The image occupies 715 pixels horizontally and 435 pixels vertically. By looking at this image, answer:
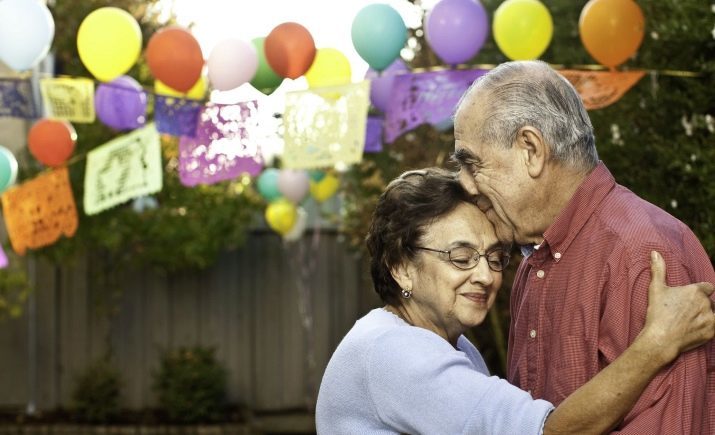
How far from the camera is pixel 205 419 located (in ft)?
32.2

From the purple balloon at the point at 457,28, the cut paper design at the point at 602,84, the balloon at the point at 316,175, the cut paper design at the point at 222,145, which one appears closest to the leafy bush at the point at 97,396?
the balloon at the point at 316,175

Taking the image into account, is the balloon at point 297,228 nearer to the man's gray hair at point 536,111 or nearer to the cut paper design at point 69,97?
the cut paper design at point 69,97

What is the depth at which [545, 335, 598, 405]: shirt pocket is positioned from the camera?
220 cm

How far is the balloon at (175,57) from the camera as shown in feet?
17.3

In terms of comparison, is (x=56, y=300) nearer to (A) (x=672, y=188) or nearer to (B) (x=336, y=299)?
(B) (x=336, y=299)

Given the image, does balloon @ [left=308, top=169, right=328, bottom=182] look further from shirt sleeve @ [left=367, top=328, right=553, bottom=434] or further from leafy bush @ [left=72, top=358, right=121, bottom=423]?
shirt sleeve @ [left=367, top=328, right=553, bottom=434]

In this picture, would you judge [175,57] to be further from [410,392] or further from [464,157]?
[410,392]

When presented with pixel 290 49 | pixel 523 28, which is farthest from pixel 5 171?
pixel 523 28

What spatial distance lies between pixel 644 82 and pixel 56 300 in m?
7.04

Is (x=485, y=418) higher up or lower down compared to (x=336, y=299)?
higher up

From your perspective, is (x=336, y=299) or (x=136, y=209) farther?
(x=336, y=299)

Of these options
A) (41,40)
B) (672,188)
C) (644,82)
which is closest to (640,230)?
(672,188)

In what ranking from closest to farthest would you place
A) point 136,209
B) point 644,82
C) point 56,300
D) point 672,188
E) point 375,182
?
point 672,188, point 644,82, point 375,182, point 136,209, point 56,300

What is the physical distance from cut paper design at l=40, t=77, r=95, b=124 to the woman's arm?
3916 millimetres
